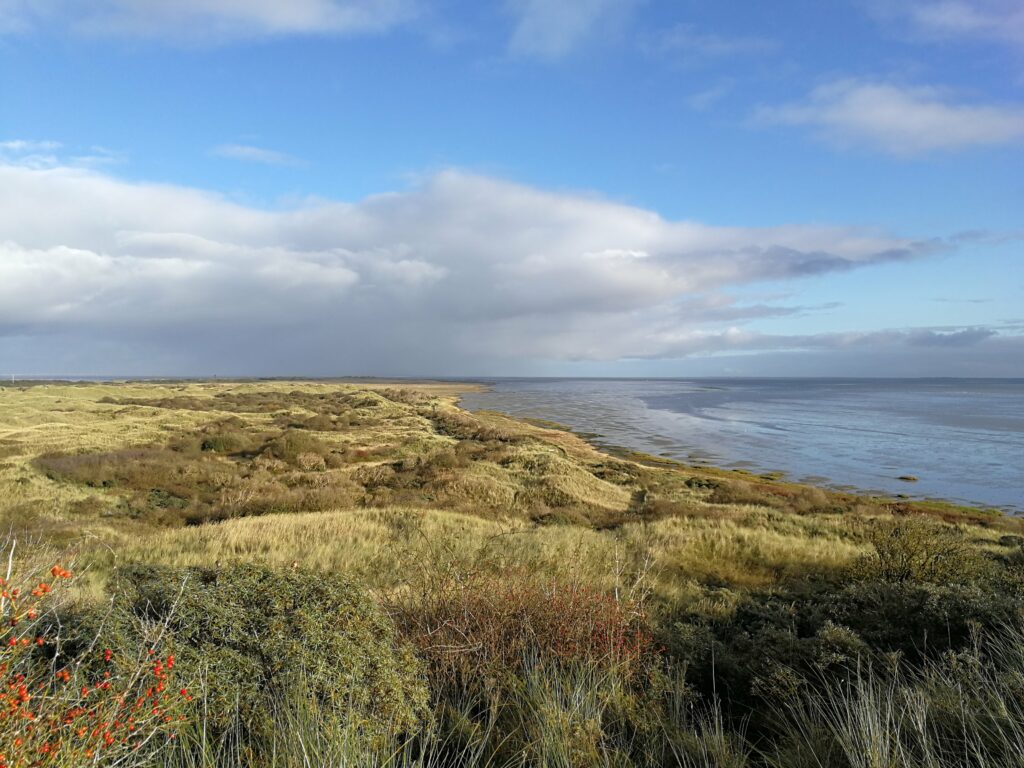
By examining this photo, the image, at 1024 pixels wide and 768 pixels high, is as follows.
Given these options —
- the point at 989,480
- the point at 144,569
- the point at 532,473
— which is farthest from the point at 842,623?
the point at 989,480

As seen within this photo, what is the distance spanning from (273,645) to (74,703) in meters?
1.35

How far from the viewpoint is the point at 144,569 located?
218 inches

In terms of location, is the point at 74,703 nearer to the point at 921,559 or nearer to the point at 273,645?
the point at 273,645

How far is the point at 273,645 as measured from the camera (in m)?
4.34

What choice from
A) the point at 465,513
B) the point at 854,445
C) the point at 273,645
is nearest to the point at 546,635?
the point at 273,645

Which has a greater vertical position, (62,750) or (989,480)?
(62,750)

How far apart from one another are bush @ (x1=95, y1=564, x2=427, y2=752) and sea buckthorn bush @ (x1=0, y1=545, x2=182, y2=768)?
0.87 ft

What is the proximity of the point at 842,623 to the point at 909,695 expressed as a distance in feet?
9.87

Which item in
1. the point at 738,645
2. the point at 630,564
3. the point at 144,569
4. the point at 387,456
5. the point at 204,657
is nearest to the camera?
the point at 204,657

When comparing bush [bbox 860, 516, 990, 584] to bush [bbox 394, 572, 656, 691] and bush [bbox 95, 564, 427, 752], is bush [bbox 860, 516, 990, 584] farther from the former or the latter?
bush [bbox 95, 564, 427, 752]

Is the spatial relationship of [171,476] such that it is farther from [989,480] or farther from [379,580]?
[989,480]

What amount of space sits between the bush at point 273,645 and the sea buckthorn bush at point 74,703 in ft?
0.87

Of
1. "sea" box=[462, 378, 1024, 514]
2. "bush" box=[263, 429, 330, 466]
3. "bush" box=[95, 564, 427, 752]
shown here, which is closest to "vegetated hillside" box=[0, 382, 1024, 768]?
"bush" box=[95, 564, 427, 752]

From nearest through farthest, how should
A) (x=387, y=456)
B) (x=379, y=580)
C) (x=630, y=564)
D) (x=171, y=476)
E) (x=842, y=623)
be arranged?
1. (x=842, y=623)
2. (x=379, y=580)
3. (x=630, y=564)
4. (x=171, y=476)
5. (x=387, y=456)
